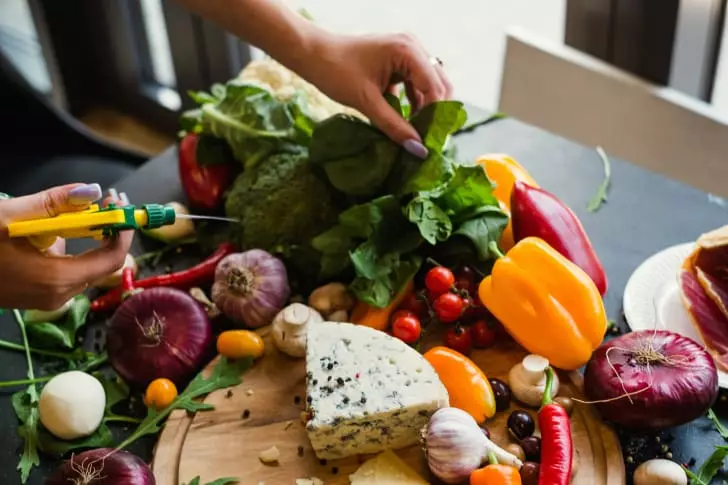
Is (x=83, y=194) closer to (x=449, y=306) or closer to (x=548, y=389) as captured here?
(x=449, y=306)

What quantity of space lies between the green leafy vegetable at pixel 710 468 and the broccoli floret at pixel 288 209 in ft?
2.31

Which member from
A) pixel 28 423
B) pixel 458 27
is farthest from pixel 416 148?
pixel 458 27

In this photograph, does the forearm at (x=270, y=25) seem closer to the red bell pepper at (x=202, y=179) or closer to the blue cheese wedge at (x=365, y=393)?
the red bell pepper at (x=202, y=179)

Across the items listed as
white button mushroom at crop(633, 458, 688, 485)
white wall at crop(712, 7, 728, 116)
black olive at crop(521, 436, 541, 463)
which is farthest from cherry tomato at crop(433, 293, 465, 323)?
white wall at crop(712, 7, 728, 116)

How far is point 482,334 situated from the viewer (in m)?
1.30

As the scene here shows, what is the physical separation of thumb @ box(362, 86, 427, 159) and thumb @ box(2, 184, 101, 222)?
0.51m

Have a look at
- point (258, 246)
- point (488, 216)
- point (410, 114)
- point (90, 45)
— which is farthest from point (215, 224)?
point (90, 45)

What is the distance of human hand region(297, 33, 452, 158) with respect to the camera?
139cm

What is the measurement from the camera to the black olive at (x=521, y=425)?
117 cm

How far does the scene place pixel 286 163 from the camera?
4.87ft

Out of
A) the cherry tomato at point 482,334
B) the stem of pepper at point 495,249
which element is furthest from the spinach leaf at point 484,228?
the cherry tomato at point 482,334

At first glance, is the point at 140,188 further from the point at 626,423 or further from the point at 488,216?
the point at 626,423

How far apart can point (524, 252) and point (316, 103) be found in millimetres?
572

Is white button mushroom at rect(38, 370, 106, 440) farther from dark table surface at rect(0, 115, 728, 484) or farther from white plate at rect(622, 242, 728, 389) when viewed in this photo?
white plate at rect(622, 242, 728, 389)
